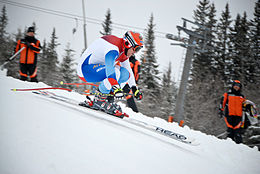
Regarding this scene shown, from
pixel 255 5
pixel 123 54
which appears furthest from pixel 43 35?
pixel 123 54

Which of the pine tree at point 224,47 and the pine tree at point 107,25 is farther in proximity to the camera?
the pine tree at point 107,25

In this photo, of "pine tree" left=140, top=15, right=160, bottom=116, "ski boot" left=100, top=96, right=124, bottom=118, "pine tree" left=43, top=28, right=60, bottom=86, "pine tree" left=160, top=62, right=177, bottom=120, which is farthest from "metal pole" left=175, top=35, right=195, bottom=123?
"pine tree" left=43, top=28, right=60, bottom=86

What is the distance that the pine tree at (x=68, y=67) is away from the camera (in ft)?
98.2

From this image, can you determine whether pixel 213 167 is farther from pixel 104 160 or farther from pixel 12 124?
pixel 12 124

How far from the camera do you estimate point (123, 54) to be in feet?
13.1

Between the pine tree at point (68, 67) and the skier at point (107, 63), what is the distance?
2725 cm

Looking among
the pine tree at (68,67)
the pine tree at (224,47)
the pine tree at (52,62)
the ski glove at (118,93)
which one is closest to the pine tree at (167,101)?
the pine tree at (224,47)

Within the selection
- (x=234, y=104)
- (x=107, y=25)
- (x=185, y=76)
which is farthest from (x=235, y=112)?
(x=107, y=25)

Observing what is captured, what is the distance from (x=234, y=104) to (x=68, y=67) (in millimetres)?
28416

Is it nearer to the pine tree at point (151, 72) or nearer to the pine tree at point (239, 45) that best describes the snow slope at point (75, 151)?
the pine tree at point (151, 72)

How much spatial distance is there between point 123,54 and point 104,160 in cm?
272

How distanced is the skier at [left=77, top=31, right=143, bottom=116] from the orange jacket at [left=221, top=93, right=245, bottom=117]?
3.63 metres

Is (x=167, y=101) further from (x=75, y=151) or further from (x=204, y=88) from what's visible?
(x=75, y=151)

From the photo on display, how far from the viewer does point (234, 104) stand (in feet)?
19.1
